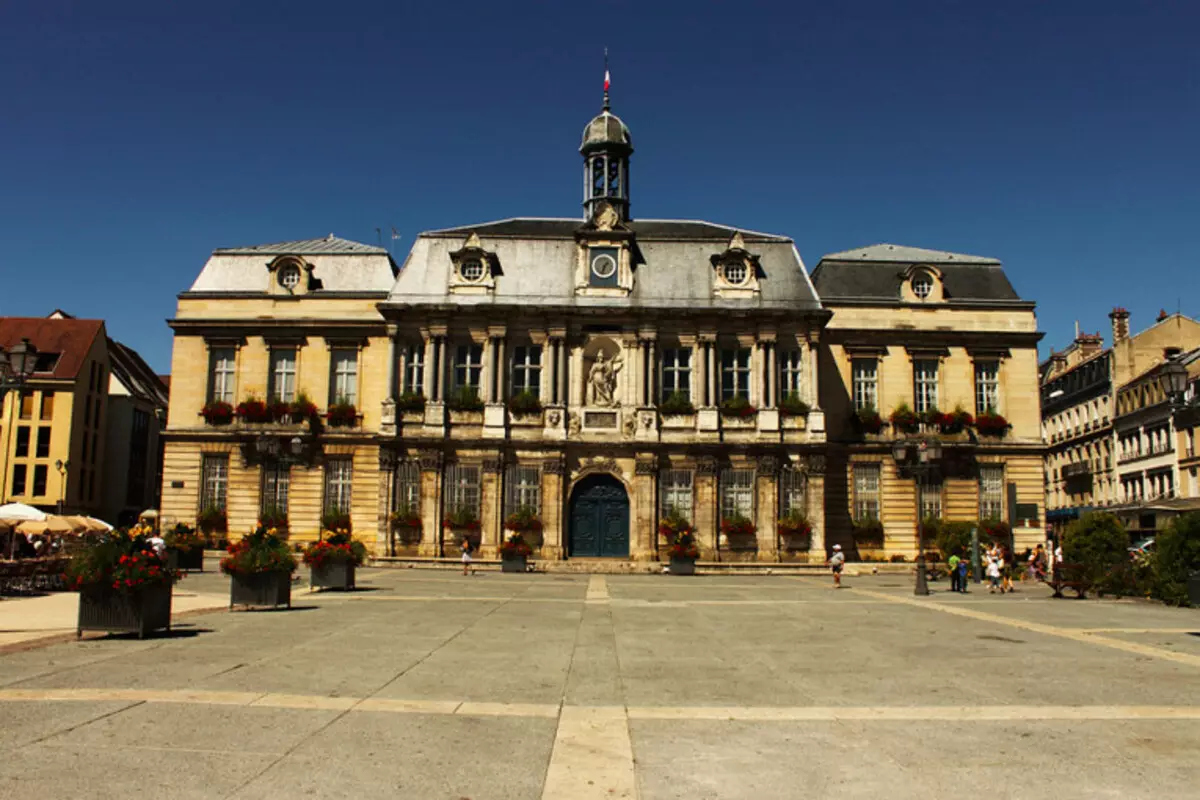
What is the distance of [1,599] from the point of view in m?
21.6

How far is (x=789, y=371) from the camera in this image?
135ft

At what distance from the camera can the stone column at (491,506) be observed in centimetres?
3953

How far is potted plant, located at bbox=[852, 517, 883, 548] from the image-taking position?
41219 mm

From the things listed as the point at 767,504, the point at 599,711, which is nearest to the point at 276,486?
the point at 767,504

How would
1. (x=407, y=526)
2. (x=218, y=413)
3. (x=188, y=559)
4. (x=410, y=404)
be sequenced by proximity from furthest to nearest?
(x=218, y=413) < (x=410, y=404) < (x=407, y=526) < (x=188, y=559)

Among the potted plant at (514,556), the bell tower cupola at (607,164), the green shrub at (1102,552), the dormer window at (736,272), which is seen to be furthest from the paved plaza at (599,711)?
the bell tower cupola at (607,164)

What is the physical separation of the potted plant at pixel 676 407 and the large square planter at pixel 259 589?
22747mm

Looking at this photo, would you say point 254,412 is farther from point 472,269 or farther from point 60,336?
point 60,336

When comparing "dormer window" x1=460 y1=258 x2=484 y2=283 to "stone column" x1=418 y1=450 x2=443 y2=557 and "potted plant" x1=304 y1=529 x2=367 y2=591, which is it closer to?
"stone column" x1=418 y1=450 x2=443 y2=557

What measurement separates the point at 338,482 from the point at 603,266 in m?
14.7

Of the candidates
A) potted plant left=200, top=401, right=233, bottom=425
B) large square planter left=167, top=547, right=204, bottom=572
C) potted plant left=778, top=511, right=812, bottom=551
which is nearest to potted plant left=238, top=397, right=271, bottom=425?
potted plant left=200, top=401, right=233, bottom=425

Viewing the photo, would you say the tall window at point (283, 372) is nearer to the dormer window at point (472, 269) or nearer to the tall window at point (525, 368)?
the dormer window at point (472, 269)

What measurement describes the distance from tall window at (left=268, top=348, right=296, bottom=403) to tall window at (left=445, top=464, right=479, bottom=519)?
8.56 metres

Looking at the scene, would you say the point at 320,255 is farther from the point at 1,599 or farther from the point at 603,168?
the point at 1,599
